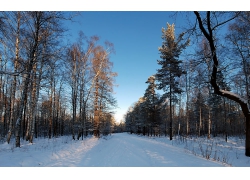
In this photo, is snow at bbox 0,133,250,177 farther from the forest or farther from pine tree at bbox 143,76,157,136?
pine tree at bbox 143,76,157,136

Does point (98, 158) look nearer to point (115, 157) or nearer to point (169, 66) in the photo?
point (115, 157)

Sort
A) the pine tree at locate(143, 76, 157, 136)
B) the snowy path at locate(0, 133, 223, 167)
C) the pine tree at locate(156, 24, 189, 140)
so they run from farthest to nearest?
the pine tree at locate(143, 76, 157, 136) < the pine tree at locate(156, 24, 189, 140) < the snowy path at locate(0, 133, 223, 167)

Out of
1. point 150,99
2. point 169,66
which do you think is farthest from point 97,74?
point 150,99

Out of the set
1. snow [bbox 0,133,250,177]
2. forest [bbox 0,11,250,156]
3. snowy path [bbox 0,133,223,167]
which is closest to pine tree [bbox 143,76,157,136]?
forest [bbox 0,11,250,156]

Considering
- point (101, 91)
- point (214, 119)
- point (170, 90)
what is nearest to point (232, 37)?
point (170, 90)

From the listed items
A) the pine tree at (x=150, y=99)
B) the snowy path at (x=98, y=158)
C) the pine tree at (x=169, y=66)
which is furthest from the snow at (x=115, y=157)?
the pine tree at (x=150, y=99)

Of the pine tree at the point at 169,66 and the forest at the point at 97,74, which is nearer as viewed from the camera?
the forest at the point at 97,74

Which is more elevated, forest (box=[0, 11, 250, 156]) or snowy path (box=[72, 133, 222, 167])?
forest (box=[0, 11, 250, 156])

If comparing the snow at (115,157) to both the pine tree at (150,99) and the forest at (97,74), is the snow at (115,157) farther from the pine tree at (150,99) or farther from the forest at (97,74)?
the pine tree at (150,99)

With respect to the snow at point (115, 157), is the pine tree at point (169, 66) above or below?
above

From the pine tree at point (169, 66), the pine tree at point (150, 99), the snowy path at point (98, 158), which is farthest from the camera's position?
the pine tree at point (150, 99)

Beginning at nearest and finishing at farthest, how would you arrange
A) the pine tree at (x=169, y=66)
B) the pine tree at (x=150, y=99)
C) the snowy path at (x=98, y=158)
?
the snowy path at (x=98, y=158) → the pine tree at (x=169, y=66) → the pine tree at (x=150, y=99)

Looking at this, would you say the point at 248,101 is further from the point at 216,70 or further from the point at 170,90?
the point at 170,90

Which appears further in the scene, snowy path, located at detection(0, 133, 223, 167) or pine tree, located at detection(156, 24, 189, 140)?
pine tree, located at detection(156, 24, 189, 140)
